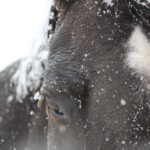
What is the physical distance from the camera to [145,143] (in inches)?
58.7

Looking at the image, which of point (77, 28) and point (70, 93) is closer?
point (70, 93)

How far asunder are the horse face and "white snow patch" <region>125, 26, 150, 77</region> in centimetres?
2

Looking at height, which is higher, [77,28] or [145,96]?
[77,28]

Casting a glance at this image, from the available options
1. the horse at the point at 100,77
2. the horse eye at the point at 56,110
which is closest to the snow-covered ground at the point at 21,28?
the horse at the point at 100,77

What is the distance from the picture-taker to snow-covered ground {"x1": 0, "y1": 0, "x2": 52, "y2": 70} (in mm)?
2256

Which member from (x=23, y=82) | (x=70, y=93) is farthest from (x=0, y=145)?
(x=70, y=93)

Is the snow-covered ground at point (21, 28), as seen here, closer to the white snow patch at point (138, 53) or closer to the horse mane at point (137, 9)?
the horse mane at point (137, 9)

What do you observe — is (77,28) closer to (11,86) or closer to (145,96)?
(145,96)

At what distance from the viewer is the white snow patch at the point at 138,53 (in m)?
1.53

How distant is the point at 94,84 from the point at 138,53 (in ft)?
0.63

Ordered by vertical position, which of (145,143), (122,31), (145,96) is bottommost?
(145,143)

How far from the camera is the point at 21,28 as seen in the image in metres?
3.32

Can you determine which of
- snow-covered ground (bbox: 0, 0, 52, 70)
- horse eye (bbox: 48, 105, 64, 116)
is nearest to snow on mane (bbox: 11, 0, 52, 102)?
snow-covered ground (bbox: 0, 0, 52, 70)

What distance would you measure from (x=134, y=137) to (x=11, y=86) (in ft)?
3.61
